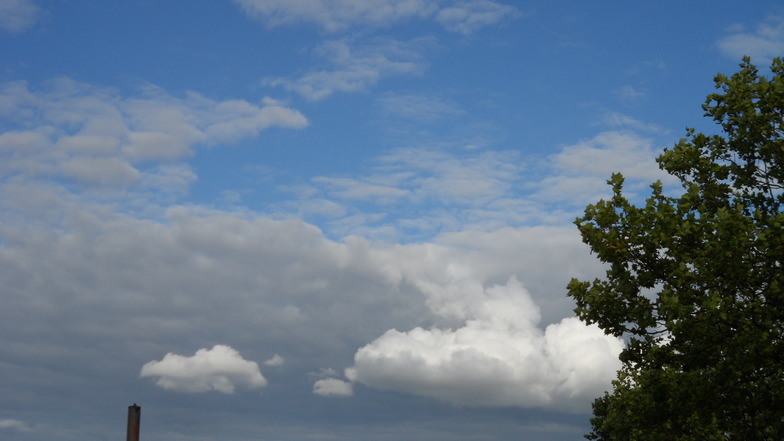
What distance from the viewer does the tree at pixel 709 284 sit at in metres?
19.0

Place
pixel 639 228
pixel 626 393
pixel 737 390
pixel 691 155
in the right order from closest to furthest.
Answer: pixel 737 390 < pixel 639 228 < pixel 691 155 < pixel 626 393

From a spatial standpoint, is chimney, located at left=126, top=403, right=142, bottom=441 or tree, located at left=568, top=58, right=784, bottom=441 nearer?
tree, located at left=568, top=58, right=784, bottom=441

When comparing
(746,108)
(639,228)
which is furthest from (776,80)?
(639,228)

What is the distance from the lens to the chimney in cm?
2516

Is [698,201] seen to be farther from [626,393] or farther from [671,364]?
[626,393]

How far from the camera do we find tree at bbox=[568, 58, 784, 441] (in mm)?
19047

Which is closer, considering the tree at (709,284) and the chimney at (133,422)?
the tree at (709,284)

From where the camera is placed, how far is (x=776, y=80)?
2284 cm

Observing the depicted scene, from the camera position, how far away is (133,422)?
2517 centimetres

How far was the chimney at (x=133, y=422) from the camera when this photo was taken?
82.5 feet

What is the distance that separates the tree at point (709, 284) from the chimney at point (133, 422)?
14.6m

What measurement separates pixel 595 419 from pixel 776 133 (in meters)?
39.4

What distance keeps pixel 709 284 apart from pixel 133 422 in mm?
18164

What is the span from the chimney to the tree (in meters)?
14.6
